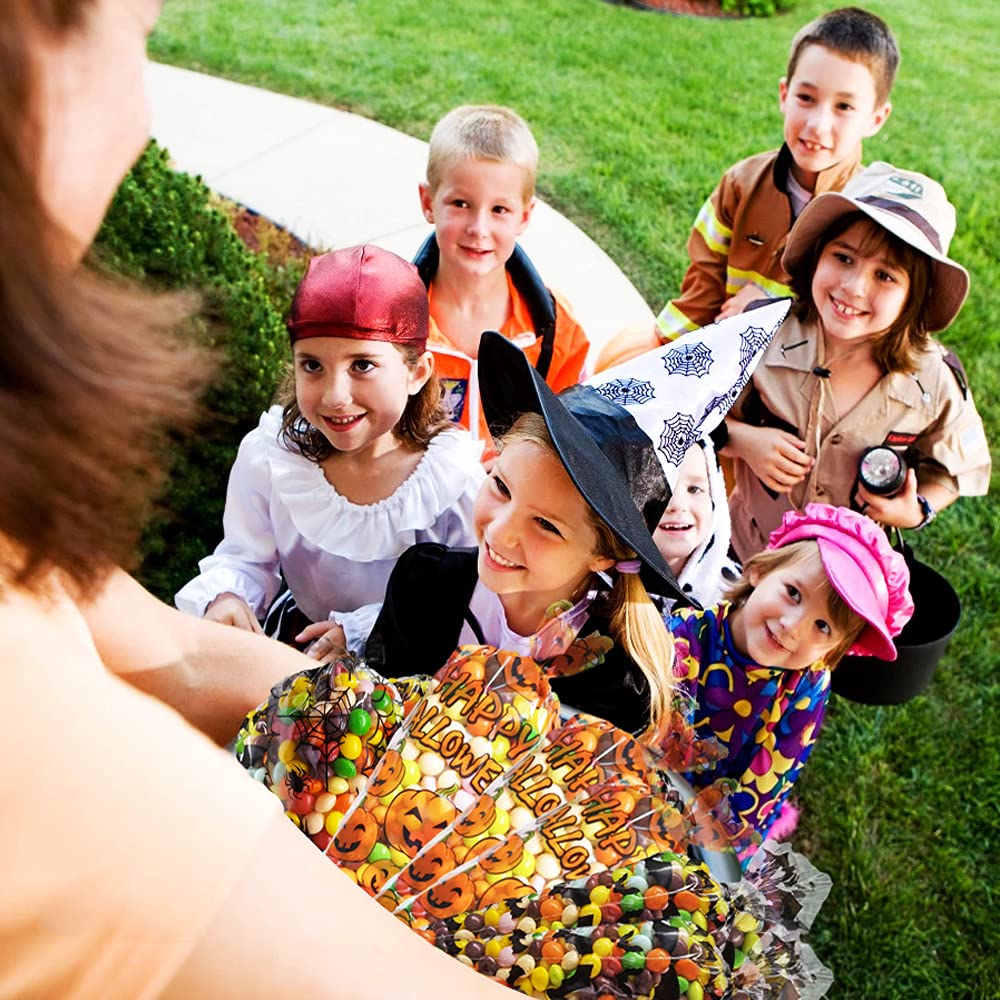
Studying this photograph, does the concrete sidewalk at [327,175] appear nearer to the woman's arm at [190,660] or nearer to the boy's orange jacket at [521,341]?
the boy's orange jacket at [521,341]

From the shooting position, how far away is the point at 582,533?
191 cm

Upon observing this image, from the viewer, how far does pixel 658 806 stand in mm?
1216

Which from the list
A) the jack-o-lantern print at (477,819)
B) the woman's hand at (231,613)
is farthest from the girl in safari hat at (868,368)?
the jack-o-lantern print at (477,819)

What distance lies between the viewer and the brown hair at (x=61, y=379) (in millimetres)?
610

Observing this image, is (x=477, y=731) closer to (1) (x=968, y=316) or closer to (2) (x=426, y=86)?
(1) (x=968, y=316)

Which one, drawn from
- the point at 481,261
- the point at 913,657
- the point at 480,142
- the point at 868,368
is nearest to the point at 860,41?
the point at 868,368

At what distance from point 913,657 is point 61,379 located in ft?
8.13

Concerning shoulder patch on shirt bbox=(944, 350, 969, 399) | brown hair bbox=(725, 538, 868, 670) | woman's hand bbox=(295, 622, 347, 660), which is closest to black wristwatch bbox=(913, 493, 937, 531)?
shoulder patch on shirt bbox=(944, 350, 969, 399)

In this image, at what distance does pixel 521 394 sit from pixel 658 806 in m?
0.98

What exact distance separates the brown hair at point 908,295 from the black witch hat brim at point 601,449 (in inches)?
47.4

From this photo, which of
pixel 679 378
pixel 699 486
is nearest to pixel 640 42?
pixel 699 486

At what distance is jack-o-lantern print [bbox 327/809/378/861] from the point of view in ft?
3.49

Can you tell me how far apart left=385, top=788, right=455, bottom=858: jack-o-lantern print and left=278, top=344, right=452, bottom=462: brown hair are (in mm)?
1444

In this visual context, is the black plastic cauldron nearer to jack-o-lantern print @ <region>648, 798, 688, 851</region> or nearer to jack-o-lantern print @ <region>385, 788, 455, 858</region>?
jack-o-lantern print @ <region>648, 798, 688, 851</region>
